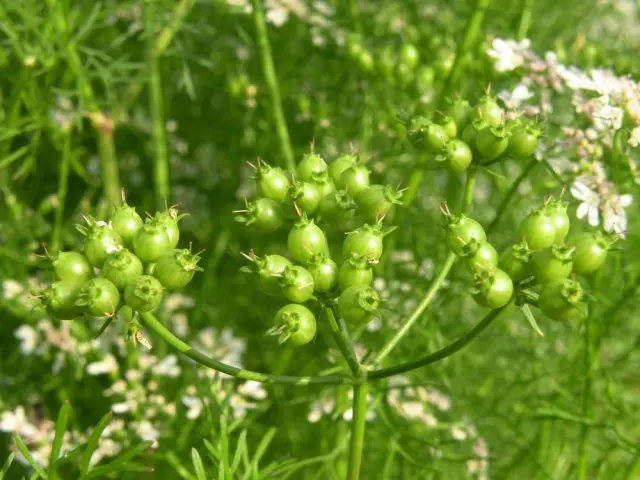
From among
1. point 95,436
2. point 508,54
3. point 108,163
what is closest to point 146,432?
point 108,163

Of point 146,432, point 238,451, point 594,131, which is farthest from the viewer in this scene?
point 146,432

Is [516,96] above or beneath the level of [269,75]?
above

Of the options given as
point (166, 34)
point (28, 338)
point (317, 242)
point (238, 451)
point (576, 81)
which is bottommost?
point (28, 338)

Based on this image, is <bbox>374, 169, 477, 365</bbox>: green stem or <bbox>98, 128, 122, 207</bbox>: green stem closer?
<bbox>374, 169, 477, 365</bbox>: green stem

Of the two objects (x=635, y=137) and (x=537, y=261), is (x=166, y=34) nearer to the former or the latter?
(x=635, y=137)

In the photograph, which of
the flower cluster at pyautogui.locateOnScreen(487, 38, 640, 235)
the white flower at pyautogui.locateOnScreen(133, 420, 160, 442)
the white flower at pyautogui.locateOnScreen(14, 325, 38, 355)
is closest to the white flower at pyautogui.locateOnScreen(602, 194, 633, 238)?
the flower cluster at pyautogui.locateOnScreen(487, 38, 640, 235)

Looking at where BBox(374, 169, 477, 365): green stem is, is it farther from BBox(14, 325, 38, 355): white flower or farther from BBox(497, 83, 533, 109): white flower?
BBox(14, 325, 38, 355): white flower

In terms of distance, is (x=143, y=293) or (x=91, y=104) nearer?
(x=143, y=293)
